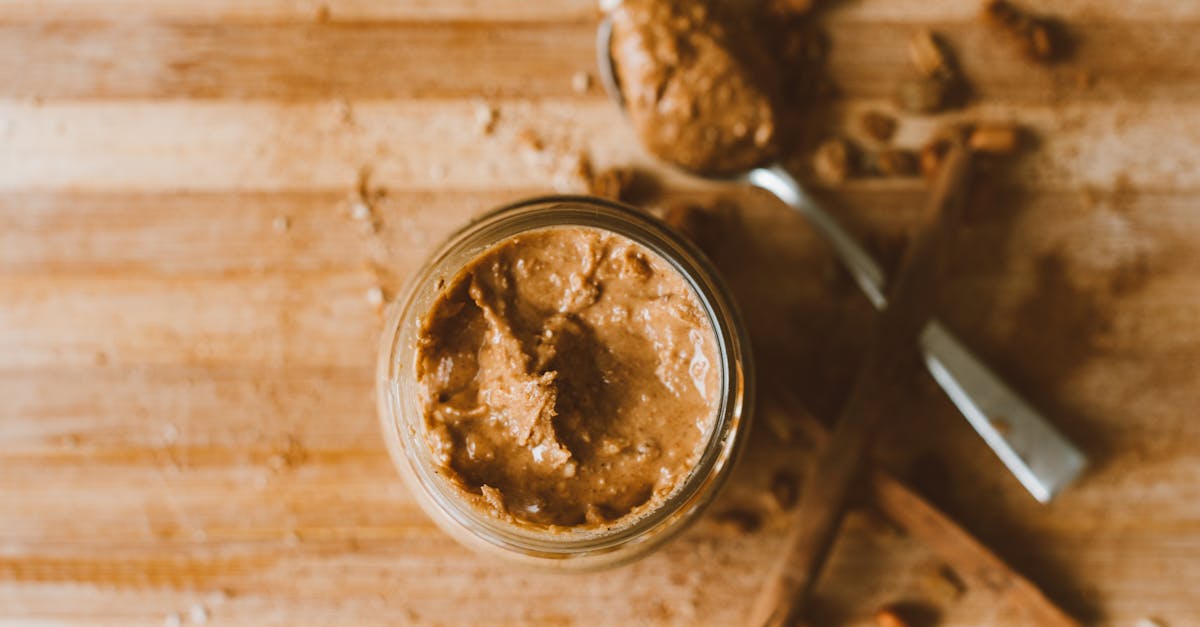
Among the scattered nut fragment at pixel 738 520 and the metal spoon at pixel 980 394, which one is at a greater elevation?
the metal spoon at pixel 980 394

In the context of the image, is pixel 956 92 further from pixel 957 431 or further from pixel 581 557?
pixel 581 557

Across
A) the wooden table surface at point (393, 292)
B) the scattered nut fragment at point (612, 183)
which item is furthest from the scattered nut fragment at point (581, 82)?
the scattered nut fragment at point (612, 183)

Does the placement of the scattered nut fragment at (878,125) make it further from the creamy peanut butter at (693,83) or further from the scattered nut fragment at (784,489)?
the scattered nut fragment at (784,489)

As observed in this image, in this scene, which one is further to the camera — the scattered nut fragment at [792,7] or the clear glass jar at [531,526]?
the scattered nut fragment at [792,7]

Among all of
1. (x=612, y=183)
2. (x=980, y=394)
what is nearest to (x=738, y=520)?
(x=980, y=394)

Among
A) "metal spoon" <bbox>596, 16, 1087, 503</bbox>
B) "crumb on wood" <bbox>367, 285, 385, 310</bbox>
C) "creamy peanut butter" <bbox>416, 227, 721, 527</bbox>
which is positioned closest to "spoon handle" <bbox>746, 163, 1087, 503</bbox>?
"metal spoon" <bbox>596, 16, 1087, 503</bbox>

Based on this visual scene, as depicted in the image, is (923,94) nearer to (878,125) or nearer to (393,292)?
(878,125)
